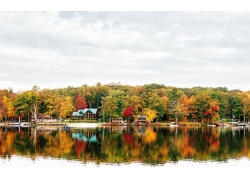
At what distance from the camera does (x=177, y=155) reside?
24.8 meters

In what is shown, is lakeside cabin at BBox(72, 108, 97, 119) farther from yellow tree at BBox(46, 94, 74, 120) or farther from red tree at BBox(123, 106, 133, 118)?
red tree at BBox(123, 106, 133, 118)

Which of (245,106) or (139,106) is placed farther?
(245,106)

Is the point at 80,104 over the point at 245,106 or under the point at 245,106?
over

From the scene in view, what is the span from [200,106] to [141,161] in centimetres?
4987

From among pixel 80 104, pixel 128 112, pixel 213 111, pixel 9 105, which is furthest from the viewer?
pixel 80 104

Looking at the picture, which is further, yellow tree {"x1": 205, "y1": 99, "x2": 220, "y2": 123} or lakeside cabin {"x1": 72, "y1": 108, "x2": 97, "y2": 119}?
lakeside cabin {"x1": 72, "y1": 108, "x2": 97, "y2": 119}

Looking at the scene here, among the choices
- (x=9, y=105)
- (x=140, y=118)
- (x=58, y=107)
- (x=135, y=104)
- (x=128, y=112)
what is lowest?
(x=140, y=118)

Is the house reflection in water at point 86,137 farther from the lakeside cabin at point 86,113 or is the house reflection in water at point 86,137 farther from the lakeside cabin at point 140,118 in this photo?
the lakeside cabin at point 86,113

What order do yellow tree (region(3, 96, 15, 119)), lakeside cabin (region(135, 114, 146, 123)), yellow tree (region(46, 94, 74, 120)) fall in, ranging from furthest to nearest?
lakeside cabin (region(135, 114, 146, 123)) → yellow tree (region(3, 96, 15, 119)) → yellow tree (region(46, 94, 74, 120))

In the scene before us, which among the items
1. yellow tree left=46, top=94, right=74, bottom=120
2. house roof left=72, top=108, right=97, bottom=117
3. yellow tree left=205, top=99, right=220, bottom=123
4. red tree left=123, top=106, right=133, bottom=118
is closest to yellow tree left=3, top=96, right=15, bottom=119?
yellow tree left=46, top=94, right=74, bottom=120

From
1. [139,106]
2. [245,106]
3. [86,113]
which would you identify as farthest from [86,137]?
[245,106]

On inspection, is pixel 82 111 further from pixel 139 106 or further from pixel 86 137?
pixel 86 137

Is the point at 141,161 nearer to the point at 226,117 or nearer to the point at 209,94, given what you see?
the point at 209,94

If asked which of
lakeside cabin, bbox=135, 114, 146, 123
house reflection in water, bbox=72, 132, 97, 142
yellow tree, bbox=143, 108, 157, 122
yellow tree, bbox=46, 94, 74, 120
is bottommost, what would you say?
house reflection in water, bbox=72, 132, 97, 142
